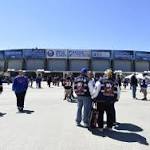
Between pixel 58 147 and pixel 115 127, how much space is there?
3.35m

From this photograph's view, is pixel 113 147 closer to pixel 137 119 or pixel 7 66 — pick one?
pixel 137 119

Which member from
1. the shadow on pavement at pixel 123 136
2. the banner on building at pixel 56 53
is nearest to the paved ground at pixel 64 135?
the shadow on pavement at pixel 123 136

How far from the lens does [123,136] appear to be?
31.7 ft

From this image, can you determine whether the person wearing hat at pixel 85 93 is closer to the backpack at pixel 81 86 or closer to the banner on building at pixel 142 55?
the backpack at pixel 81 86

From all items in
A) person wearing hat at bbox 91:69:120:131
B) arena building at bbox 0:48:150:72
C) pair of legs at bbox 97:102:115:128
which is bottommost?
pair of legs at bbox 97:102:115:128

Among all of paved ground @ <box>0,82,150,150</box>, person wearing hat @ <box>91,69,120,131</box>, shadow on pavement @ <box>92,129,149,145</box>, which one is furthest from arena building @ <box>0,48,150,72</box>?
shadow on pavement @ <box>92,129,149,145</box>

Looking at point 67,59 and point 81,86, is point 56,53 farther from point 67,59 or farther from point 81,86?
point 81,86

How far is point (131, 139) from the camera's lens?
30.3 ft

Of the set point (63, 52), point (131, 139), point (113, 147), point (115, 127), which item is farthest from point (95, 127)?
point (63, 52)

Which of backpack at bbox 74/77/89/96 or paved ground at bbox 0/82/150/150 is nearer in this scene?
paved ground at bbox 0/82/150/150

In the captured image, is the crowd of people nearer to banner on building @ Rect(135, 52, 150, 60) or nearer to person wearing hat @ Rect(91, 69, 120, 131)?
person wearing hat @ Rect(91, 69, 120, 131)

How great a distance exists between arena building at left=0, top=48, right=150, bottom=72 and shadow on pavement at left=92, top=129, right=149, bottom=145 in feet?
304

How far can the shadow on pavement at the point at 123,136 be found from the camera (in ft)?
29.8

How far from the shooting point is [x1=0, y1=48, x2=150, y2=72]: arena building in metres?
103
